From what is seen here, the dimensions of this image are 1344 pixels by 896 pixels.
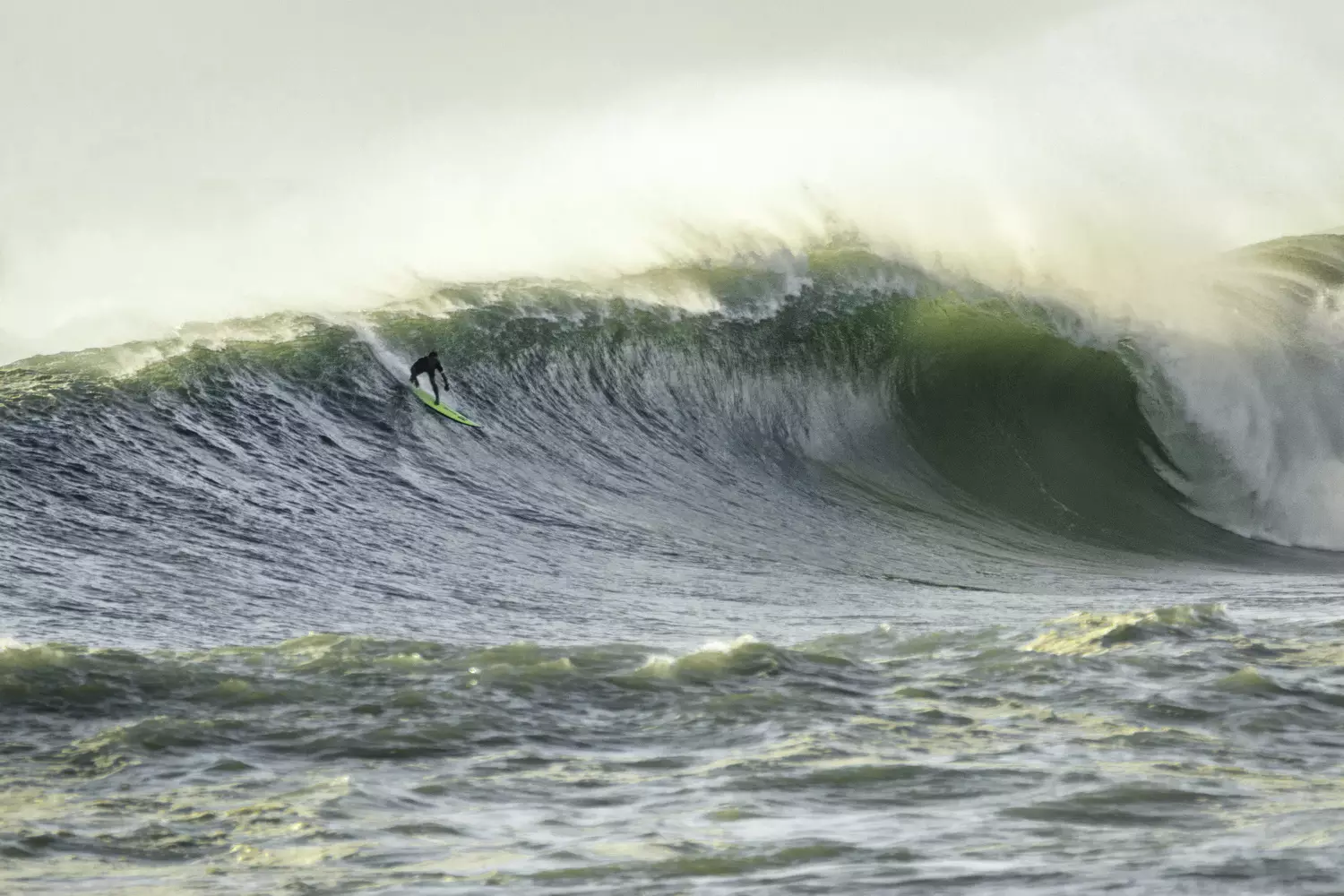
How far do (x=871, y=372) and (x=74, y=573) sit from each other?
11325 millimetres

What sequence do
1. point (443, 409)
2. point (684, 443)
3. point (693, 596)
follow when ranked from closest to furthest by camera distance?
point (693, 596) < point (443, 409) < point (684, 443)

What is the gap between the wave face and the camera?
34.1ft

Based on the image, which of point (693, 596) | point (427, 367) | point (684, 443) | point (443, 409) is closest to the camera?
point (693, 596)

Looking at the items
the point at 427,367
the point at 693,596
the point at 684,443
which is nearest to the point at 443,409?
the point at 427,367

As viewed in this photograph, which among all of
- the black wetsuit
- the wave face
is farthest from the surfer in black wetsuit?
the wave face

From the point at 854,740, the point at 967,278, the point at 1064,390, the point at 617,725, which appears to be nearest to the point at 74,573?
the point at 617,725

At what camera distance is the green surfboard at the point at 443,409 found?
47.6ft

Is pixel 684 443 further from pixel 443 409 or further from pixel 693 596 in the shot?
pixel 693 596

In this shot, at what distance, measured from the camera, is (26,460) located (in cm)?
1077

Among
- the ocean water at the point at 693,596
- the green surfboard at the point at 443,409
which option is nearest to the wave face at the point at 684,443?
the ocean water at the point at 693,596

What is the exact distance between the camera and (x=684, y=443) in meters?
15.5

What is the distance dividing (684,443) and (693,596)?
572cm

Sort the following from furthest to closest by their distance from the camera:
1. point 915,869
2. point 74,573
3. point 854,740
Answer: point 74,573, point 854,740, point 915,869

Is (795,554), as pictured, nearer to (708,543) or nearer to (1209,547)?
(708,543)
